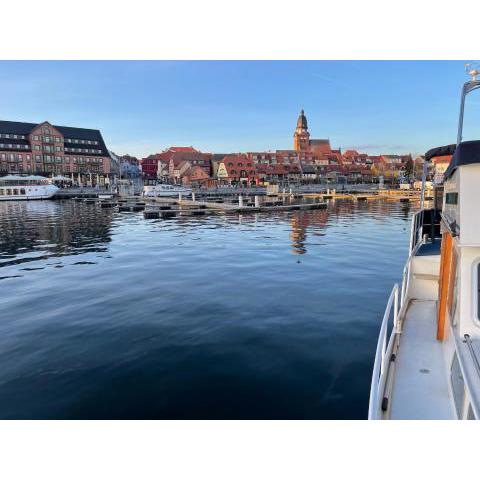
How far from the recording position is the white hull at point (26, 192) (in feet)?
270

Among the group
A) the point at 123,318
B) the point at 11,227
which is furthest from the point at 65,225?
the point at 123,318

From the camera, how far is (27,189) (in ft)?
275

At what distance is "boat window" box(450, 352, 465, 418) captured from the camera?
5.13 m

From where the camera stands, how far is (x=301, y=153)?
137 m

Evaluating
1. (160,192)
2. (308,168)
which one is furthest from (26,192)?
(308,168)

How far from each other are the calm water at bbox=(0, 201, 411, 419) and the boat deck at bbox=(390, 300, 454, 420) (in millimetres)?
1330

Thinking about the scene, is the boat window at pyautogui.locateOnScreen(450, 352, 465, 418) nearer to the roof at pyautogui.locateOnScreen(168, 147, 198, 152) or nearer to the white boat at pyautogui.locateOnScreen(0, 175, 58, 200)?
the white boat at pyautogui.locateOnScreen(0, 175, 58, 200)

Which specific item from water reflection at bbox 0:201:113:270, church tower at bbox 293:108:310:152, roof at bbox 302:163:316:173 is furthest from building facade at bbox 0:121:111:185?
church tower at bbox 293:108:310:152

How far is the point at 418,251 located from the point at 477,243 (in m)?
6.66

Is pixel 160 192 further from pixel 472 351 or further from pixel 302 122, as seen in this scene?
pixel 302 122

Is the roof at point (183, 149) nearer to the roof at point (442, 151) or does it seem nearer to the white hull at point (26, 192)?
the white hull at point (26, 192)

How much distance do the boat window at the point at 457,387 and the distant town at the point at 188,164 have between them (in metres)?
97.6

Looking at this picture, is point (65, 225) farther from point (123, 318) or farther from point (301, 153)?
point (301, 153)

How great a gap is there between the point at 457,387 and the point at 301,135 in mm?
165912
